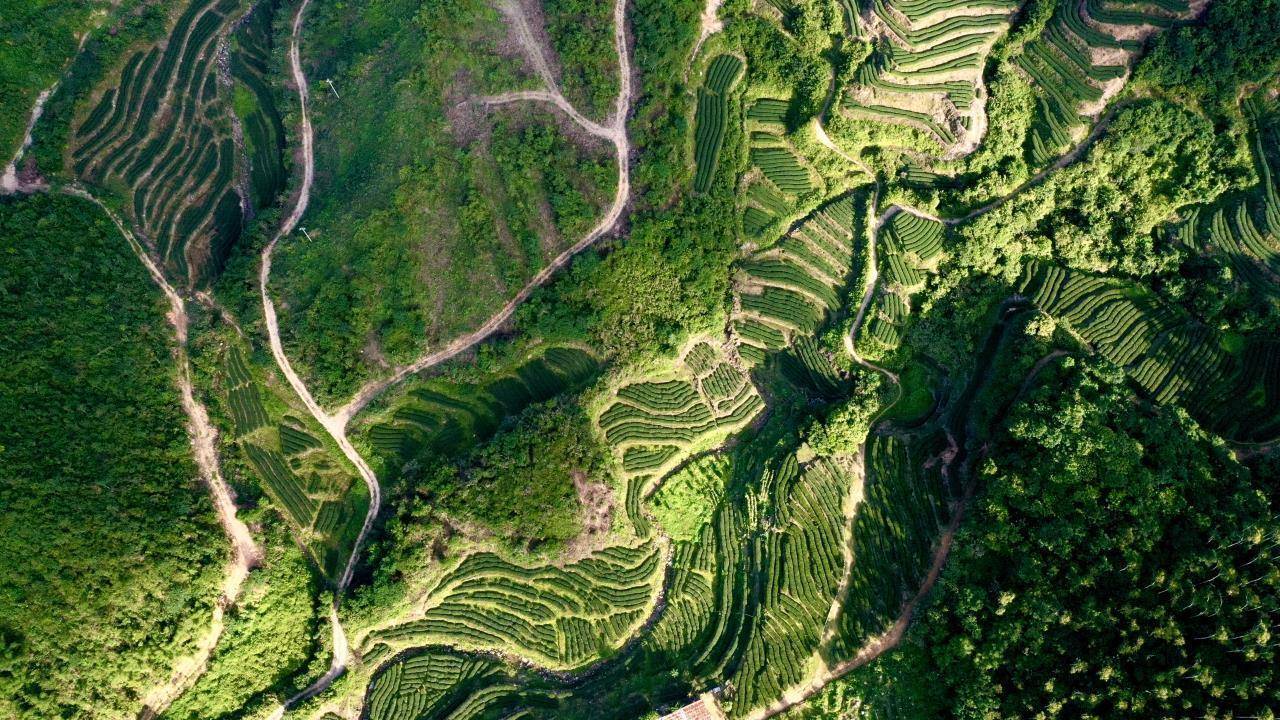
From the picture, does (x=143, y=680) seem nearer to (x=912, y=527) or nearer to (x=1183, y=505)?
(x=912, y=527)

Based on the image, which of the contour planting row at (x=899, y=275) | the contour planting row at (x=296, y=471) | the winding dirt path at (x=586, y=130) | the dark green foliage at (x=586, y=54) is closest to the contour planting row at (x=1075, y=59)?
the contour planting row at (x=899, y=275)

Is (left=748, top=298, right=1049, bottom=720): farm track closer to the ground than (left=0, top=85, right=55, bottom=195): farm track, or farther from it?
closer to the ground

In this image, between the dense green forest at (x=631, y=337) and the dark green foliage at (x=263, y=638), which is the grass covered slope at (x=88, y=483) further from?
the dark green foliage at (x=263, y=638)

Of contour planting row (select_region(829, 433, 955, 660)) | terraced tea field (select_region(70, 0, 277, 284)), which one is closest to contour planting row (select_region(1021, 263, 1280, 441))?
contour planting row (select_region(829, 433, 955, 660))

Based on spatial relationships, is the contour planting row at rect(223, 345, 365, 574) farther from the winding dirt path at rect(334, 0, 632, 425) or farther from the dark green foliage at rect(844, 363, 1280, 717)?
the dark green foliage at rect(844, 363, 1280, 717)

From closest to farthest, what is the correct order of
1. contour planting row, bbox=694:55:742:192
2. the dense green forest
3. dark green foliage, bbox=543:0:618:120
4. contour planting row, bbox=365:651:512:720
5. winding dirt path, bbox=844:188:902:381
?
the dense green forest, contour planting row, bbox=365:651:512:720, winding dirt path, bbox=844:188:902:381, dark green foliage, bbox=543:0:618:120, contour planting row, bbox=694:55:742:192

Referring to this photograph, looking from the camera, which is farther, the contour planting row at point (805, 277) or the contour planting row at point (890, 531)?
the contour planting row at point (805, 277)

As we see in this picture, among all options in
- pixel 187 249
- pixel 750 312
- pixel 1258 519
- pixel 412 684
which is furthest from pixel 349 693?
pixel 1258 519
